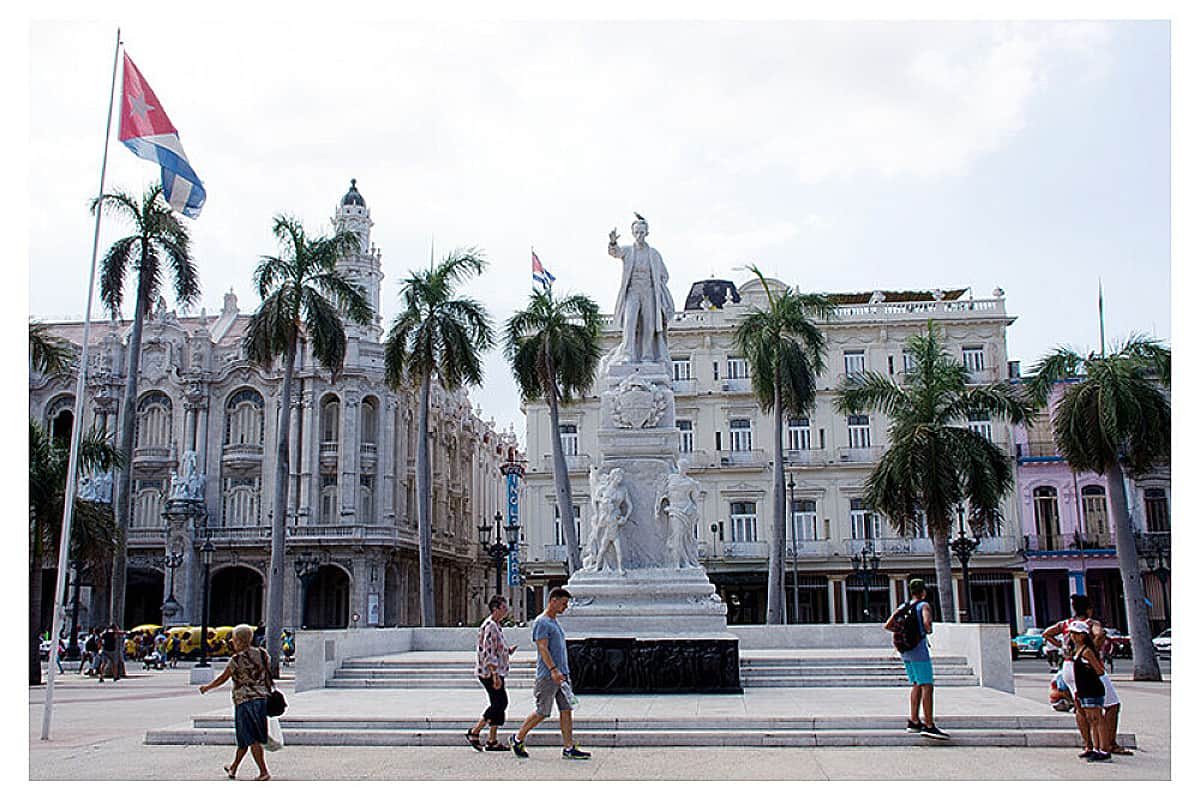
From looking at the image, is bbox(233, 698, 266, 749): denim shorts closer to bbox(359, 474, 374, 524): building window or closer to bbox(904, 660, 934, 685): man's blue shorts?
bbox(904, 660, 934, 685): man's blue shorts

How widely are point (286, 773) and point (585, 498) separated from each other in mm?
36963

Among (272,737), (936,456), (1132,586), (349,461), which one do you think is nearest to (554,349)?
(936,456)

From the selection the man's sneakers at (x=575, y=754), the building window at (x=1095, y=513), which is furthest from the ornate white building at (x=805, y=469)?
the man's sneakers at (x=575, y=754)

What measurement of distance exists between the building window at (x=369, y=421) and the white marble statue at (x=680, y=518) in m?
39.4

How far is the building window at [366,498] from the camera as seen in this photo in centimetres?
5384

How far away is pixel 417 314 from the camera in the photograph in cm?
3453

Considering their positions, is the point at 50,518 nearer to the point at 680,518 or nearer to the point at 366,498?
the point at 680,518

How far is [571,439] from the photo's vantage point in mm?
48969

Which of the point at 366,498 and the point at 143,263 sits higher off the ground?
the point at 143,263

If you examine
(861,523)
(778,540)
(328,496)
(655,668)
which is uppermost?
Result: (328,496)

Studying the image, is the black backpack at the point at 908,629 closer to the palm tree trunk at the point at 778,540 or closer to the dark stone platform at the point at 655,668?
the dark stone platform at the point at 655,668

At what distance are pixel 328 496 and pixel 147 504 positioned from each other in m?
9.12

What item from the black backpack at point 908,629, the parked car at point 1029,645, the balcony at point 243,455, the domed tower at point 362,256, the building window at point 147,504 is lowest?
the parked car at point 1029,645

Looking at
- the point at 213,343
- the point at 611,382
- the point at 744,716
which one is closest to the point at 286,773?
the point at 744,716
